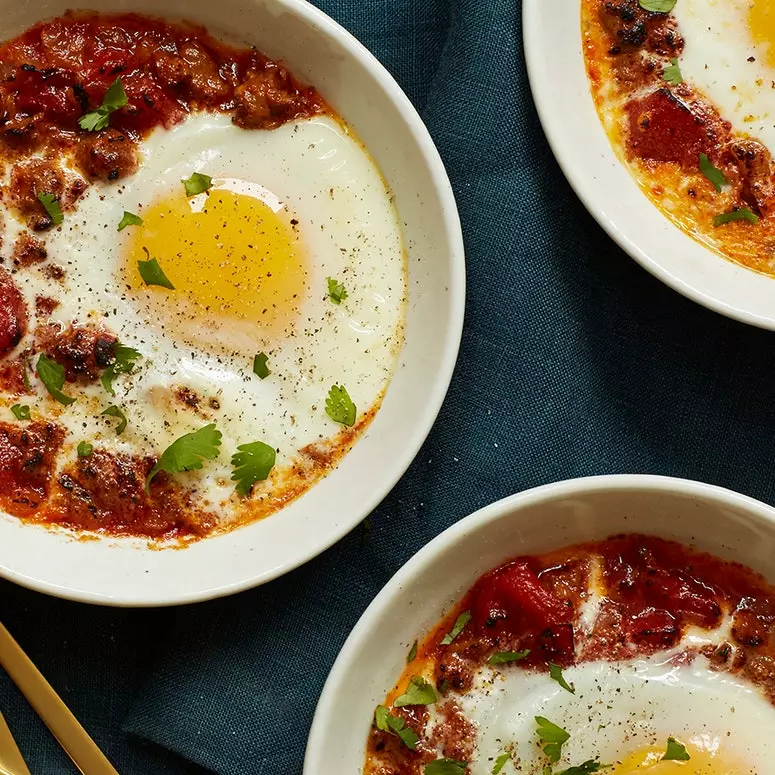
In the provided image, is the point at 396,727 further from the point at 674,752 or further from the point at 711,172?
the point at 711,172

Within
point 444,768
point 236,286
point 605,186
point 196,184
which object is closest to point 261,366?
point 236,286

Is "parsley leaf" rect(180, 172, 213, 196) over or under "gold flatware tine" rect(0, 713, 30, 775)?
over

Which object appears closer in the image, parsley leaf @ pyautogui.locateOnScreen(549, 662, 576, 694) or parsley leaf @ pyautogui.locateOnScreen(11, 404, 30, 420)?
parsley leaf @ pyautogui.locateOnScreen(549, 662, 576, 694)

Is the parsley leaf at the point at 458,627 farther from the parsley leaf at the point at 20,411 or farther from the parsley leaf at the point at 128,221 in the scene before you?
the parsley leaf at the point at 128,221

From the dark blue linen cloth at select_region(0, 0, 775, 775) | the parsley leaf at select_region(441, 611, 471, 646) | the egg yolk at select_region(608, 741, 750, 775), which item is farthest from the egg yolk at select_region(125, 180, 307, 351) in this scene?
the egg yolk at select_region(608, 741, 750, 775)

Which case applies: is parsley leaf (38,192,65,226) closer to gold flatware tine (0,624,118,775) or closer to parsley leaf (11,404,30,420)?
parsley leaf (11,404,30,420)

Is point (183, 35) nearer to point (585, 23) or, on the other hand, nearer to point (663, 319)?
point (585, 23)

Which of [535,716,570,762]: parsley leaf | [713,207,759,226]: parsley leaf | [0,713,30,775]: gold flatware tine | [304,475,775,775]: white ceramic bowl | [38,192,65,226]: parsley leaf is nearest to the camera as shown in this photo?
[304,475,775,775]: white ceramic bowl
